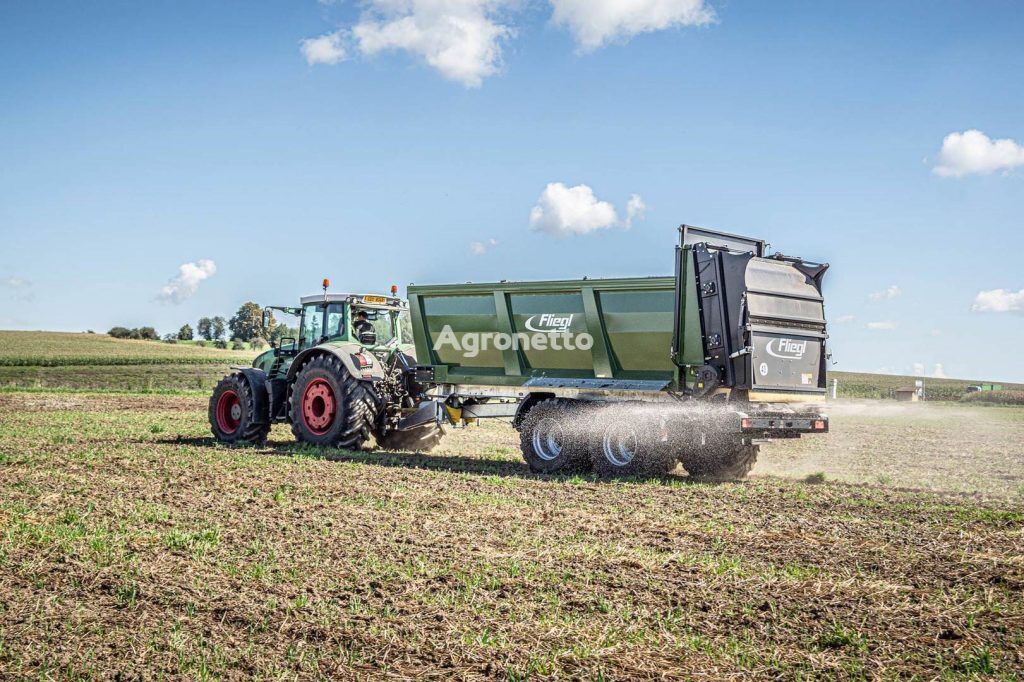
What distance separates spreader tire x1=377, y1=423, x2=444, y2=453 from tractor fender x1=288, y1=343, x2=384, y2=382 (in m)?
1.62

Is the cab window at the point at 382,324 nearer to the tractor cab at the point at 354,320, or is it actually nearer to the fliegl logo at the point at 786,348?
the tractor cab at the point at 354,320

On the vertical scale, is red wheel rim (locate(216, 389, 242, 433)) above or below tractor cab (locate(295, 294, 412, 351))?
below

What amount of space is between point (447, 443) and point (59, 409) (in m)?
15.3

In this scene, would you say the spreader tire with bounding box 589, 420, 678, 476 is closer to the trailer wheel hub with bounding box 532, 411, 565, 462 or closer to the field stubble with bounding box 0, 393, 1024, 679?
the field stubble with bounding box 0, 393, 1024, 679

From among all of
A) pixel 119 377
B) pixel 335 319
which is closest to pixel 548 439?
pixel 335 319

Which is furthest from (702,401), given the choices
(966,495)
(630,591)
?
(630,591)

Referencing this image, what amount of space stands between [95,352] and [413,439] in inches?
1966

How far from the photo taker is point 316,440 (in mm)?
16359

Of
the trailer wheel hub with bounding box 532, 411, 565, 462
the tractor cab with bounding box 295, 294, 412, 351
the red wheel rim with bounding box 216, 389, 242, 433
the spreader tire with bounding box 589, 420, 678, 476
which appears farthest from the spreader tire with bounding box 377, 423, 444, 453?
the spreader tire with bounding box 589, 420, 678, 476

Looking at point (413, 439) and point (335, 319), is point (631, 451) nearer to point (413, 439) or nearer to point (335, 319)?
point (413, 439)

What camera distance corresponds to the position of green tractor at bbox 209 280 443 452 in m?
15.9

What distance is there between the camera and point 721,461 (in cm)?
1324

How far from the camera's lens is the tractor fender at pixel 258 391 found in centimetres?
1727

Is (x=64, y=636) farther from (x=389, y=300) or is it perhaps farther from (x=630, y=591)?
(x=389, y=300)
